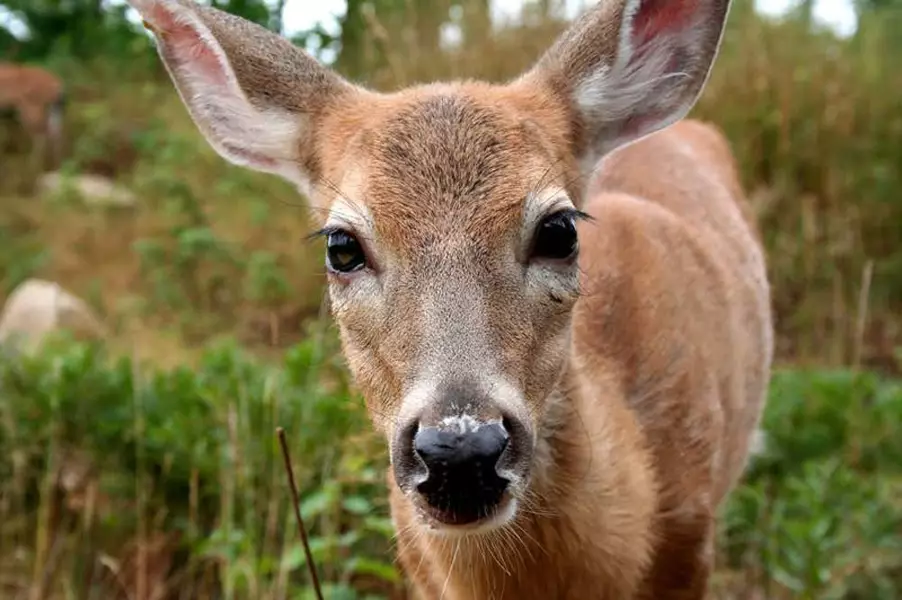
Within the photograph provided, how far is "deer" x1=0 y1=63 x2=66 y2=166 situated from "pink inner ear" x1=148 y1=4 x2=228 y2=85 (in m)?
11.6

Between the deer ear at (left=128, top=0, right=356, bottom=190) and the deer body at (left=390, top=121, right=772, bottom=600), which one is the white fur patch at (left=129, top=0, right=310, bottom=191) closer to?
the deer ear at (left=128, top=0, right=356, bottom=190)

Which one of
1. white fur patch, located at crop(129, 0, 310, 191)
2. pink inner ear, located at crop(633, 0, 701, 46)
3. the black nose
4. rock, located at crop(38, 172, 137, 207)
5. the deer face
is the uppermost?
pink inner ear, located at crop(633, 0, 701, 46)

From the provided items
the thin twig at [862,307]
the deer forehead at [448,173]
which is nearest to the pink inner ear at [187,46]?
the deer forehead at [448,173]

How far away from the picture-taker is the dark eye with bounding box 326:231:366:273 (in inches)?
118

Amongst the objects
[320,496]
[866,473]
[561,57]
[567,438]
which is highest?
[561,57]

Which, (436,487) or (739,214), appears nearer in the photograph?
(436,487)

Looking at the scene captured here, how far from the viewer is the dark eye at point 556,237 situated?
2.94 m

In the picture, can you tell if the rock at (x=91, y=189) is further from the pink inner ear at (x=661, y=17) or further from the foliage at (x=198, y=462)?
the pink inner ear at (x=661, y=17)

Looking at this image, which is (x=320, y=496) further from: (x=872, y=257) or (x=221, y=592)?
(x=872, y=257)

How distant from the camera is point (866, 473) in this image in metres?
5.50

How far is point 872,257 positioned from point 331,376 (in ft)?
14.5

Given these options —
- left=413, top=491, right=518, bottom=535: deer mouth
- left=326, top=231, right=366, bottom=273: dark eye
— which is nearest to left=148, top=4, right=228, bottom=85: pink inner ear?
left=326, top=231, right=366, bottom=273: dark eye

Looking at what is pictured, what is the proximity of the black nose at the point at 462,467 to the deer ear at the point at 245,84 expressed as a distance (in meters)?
1.34

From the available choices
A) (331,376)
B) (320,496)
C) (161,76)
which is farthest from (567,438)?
(161,76)
